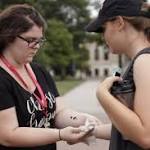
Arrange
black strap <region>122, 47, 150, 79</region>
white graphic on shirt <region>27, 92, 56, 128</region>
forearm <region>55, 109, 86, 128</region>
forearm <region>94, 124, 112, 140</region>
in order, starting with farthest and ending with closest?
forearm <region>55, 109, 86, 128</region> → white graphic on shirt <region>27, 92, 56, 128</region> → forearm <region>94, 124, 112, 140</region> → black strap <region>122, 47, 150, 79</region>

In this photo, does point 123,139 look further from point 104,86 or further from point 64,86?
point 64,86

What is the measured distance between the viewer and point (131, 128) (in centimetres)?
255

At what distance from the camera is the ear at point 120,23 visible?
8.87 feet

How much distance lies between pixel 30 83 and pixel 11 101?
280 millimetres

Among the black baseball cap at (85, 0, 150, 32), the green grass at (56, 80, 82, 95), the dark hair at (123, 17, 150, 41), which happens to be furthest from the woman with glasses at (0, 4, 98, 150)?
the green grass at (56, 80, 82, 95)

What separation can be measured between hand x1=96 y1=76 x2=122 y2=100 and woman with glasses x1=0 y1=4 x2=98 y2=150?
52 cm

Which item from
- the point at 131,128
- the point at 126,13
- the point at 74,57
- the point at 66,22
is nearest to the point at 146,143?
the point at 131,128

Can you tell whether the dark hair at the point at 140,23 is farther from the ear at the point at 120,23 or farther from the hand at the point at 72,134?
the hand at the point at 72,134

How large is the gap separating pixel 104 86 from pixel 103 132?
520 millimetres

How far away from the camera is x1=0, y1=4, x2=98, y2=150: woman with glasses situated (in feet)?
10.4

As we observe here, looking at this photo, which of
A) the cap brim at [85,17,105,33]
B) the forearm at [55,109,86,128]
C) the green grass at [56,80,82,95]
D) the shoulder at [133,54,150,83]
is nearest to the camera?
the shoulder at [133,54,150,83]

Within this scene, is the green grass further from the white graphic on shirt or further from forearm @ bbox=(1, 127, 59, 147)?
forearm @ bbox=(1, 127, 59, 147)

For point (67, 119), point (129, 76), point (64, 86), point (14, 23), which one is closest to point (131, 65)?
point (129, 76)

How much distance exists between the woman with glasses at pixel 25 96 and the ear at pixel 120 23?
0.73 m
